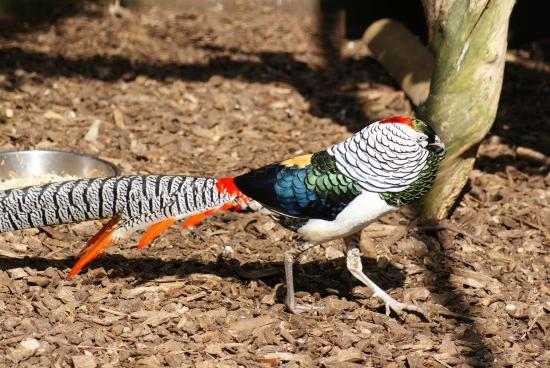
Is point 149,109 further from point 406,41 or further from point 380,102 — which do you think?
point 406,41

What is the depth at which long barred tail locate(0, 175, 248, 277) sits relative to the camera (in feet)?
13.3

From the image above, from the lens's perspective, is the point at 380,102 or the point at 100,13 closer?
the point at 380,102

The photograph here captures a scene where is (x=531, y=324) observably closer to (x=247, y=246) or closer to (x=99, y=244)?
(x=247, y=246)

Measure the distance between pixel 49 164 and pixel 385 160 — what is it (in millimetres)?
2616

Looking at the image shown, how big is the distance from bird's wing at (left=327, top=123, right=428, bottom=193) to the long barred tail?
0.57m

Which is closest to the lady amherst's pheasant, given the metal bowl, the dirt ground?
the dirt ground

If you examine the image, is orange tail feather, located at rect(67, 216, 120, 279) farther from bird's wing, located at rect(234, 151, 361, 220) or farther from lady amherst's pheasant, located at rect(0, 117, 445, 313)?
bird's wing, located at rect(234, 151, 361, 220)

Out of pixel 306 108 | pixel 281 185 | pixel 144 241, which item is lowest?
pixel 306 108

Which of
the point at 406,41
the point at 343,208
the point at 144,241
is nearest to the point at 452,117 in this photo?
the point at 343,208

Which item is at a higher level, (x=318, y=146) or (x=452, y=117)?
(x=452, y=117)

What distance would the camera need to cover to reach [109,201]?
408 cm

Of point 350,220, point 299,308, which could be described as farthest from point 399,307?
point 350,220

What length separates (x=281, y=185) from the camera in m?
4.03

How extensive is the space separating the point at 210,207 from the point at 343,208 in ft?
2.01
